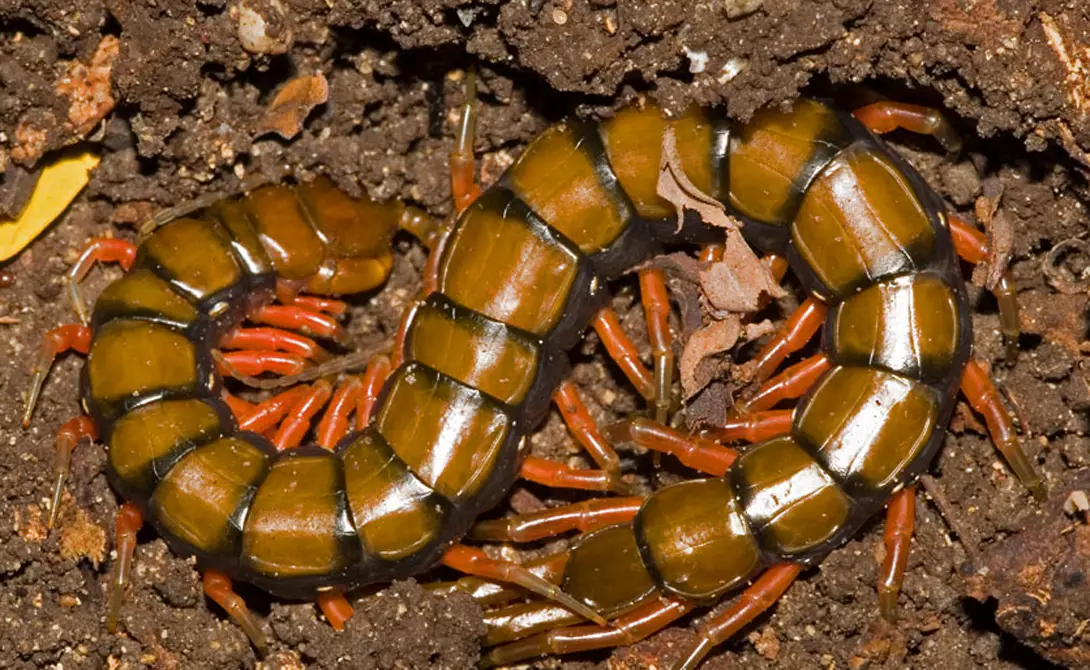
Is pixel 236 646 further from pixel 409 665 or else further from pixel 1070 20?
pixel 1070 20

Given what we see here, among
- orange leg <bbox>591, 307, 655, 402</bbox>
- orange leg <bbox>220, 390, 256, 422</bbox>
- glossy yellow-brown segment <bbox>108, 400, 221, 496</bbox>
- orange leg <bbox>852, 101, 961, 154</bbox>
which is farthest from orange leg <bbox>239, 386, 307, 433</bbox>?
orange leg <bbox>852, 101, 961, 154</bbox>

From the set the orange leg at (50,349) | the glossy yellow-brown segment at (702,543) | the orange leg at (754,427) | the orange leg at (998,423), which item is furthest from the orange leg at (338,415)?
the orange leg at (998,423)

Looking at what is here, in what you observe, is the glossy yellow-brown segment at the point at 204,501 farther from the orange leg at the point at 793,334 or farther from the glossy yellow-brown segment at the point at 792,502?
the orange leg at the point at 793,334

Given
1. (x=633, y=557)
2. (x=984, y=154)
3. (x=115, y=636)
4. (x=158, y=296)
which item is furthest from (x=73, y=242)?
(x=984, y=154)

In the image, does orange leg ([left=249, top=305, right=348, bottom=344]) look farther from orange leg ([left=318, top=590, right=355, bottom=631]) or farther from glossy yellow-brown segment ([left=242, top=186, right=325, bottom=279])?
orange leg ([left=318, top=590, right=355, bottom=631])

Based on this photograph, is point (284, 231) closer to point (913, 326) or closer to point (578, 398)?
point (578, 398)
